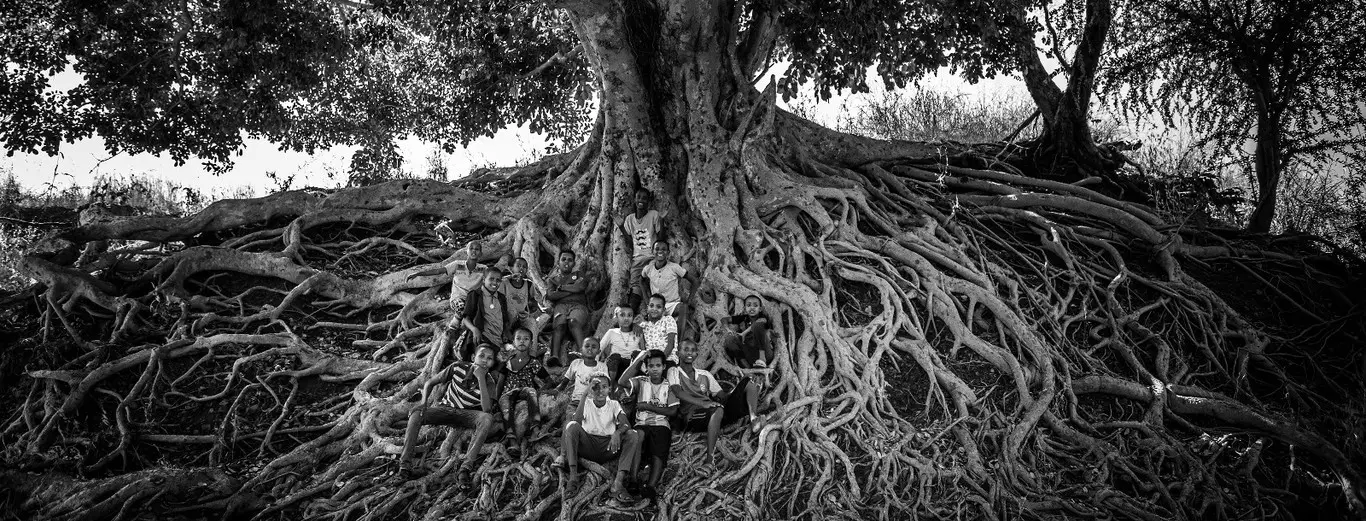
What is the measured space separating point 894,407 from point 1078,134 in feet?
16.9

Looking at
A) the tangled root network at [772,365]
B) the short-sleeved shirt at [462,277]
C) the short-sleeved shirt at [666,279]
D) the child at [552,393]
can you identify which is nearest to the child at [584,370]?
the child at [552,393]

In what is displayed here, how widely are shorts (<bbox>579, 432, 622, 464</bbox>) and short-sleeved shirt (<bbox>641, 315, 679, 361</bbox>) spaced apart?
92 centimetres

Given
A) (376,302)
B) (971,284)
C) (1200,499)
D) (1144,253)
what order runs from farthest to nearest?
(1144,253) < (376,302) < (971,284) < (1200,499)

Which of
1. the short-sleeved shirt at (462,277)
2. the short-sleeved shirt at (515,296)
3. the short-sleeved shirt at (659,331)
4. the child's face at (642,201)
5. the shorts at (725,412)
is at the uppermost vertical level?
the child's face at (642,201)

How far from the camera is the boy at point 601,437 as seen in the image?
5.99 m

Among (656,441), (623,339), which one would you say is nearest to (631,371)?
(623,339)

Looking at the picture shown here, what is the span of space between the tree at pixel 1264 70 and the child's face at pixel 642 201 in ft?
18.8

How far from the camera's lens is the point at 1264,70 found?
32.3ft

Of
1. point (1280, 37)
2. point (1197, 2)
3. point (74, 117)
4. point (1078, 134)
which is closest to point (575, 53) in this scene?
point (74, 117)

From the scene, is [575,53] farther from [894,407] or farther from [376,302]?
[894,407]

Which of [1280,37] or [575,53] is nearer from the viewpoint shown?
[1280,37]

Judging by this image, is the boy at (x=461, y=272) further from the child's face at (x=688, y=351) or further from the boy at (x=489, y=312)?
the child's face at (x=688, y=351)

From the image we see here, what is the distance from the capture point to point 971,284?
7.44 meters

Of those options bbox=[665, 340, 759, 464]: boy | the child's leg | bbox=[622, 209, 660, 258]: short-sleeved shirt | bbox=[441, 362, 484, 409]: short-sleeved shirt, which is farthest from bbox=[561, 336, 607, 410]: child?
bbox=[622, 209, 660, 258]: short-sleeved shirt
